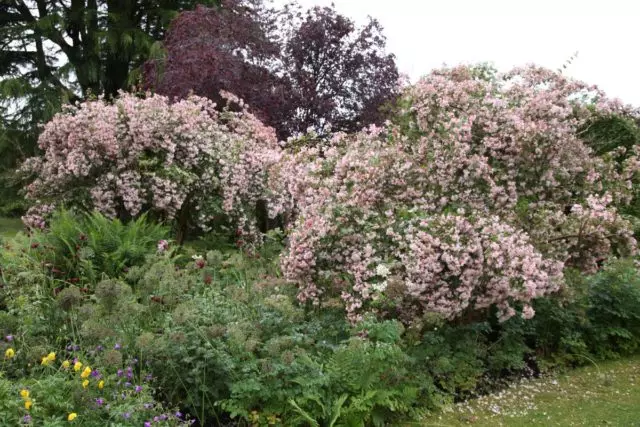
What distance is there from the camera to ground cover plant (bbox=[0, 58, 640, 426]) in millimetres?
4023

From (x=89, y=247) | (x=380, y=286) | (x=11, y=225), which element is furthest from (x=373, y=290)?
(x=11, y=225)

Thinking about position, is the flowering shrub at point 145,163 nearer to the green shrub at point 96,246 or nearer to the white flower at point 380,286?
the green shrub at point 96,246

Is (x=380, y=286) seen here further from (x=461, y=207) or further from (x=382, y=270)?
(x=461, y=207)

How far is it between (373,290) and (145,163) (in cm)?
408

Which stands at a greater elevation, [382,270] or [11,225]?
[11,225]

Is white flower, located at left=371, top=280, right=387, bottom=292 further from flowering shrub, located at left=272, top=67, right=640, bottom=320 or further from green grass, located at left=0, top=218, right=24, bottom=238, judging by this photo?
green grass, located at left=0, top=218, right=24, bottom=238

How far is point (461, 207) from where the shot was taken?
216 inches

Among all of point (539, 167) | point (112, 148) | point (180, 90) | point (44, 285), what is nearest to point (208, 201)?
point (112, 148)

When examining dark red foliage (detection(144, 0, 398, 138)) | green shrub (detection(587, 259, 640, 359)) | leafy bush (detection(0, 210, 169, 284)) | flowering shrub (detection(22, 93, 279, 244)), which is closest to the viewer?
green shrub (detection(587, 259, 640, 359))

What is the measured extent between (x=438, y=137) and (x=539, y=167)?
0.92m

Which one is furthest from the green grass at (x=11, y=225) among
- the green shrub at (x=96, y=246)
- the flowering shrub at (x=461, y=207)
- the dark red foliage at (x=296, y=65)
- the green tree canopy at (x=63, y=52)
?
the flowering shrub at (x=461, y=207)

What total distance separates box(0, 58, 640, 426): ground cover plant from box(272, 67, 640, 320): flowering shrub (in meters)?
0.02

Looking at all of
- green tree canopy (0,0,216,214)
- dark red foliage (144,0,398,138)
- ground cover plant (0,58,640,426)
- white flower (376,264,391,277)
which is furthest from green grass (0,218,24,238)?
white flower (376,264,391,277)

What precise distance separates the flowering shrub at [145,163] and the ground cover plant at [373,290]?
176 mm
